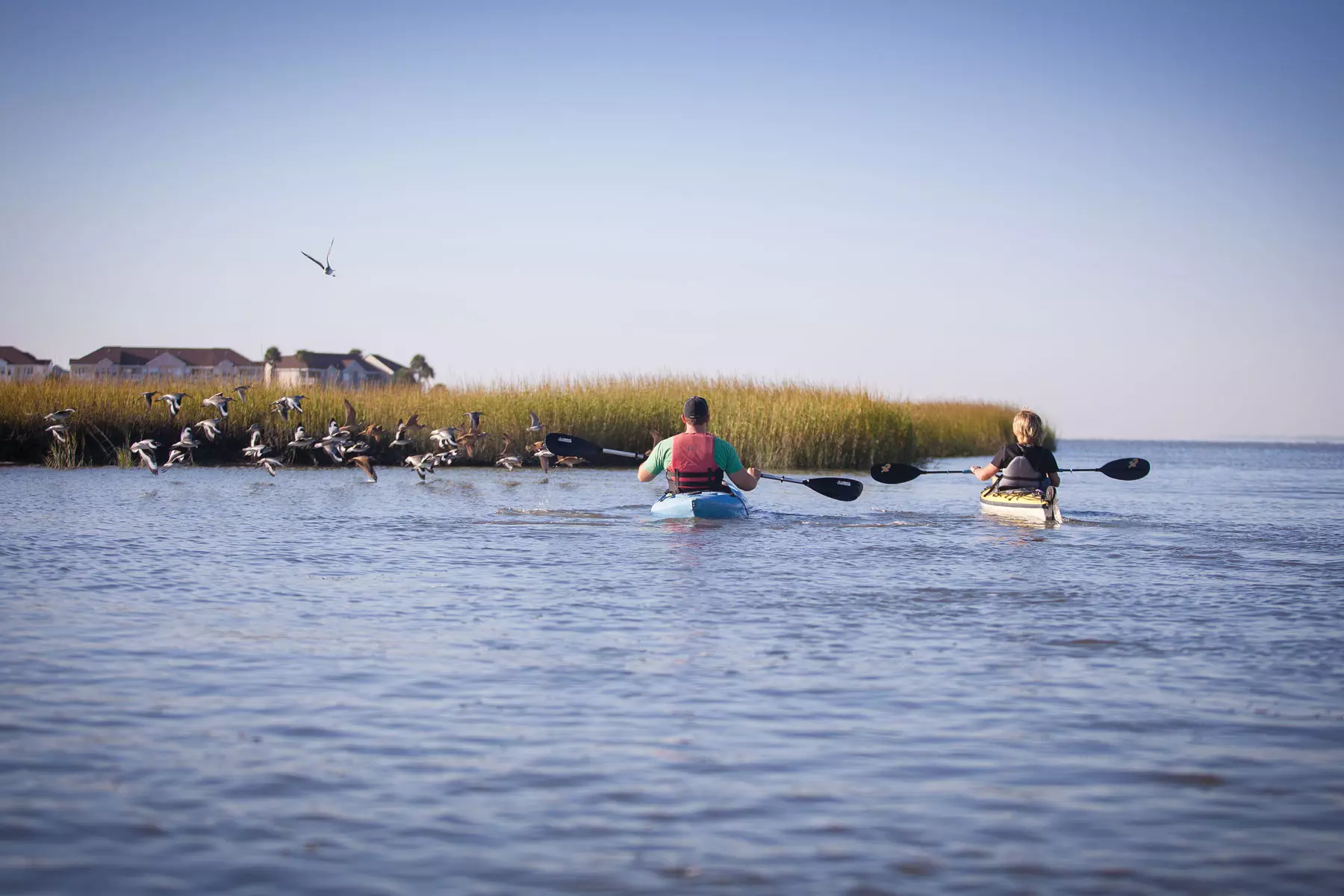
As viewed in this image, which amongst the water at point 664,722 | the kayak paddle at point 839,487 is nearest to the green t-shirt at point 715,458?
the kayak paddle at point 839,487

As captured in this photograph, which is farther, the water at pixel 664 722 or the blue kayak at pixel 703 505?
the blue kayak at pixel 703 505

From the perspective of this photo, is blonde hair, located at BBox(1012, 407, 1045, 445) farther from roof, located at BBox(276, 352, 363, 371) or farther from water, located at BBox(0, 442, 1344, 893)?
roof, located at BBox(276, 352, 363, 371)

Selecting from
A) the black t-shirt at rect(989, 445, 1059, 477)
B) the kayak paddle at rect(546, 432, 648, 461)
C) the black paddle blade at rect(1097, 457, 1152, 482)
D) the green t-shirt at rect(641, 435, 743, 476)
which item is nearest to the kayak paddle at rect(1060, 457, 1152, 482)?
the black paddle blade at rect(1097, 457, 1152, 482)

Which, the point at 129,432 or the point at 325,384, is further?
the point at 325,384

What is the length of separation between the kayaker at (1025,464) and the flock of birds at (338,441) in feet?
29.0

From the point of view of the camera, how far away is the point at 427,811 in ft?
14.4

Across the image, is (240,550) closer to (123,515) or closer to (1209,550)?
(123,515)

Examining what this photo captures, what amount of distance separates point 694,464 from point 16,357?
107580mm

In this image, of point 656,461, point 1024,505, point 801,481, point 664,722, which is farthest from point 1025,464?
point 664,722

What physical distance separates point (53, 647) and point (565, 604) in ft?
10.9

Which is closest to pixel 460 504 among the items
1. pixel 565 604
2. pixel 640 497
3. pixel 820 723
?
pixel 640 497

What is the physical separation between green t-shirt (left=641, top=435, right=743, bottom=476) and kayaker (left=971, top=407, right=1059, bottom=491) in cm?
320

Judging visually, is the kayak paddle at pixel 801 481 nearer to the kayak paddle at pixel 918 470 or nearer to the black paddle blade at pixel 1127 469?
the kayak paddle at pixel 918 470

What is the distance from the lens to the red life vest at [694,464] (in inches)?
592
